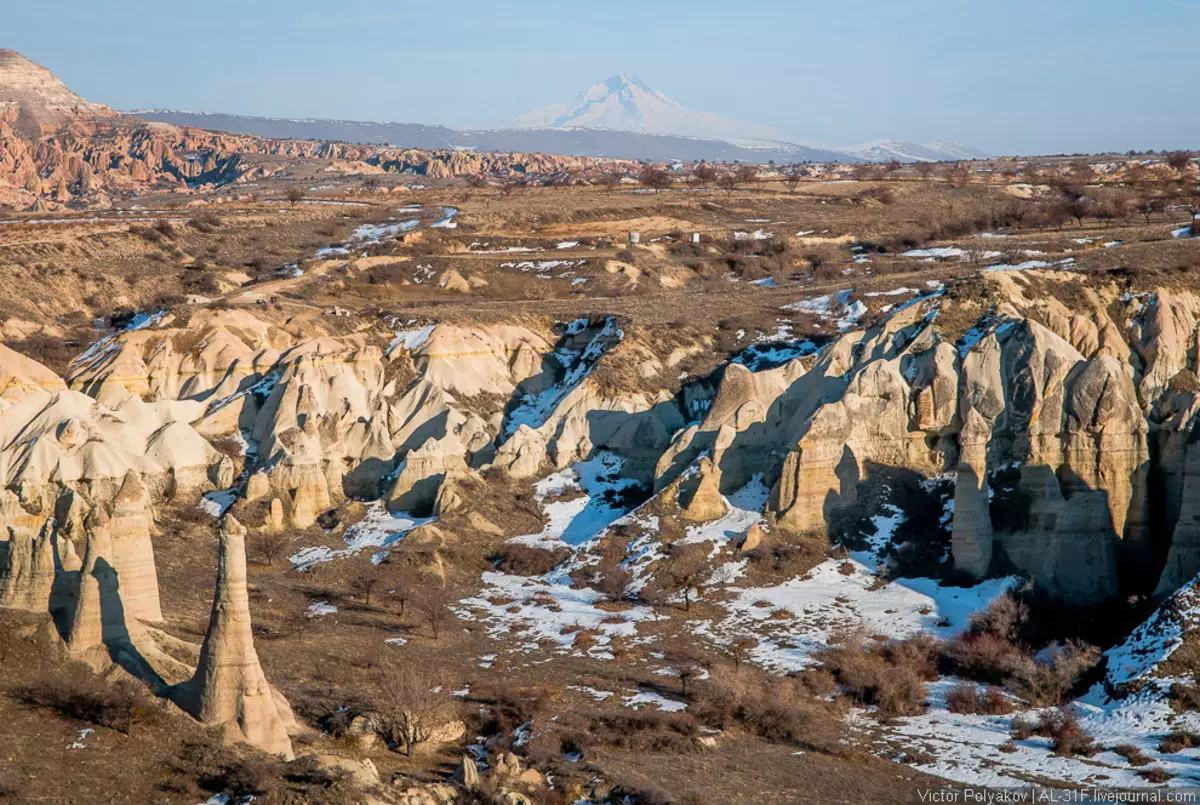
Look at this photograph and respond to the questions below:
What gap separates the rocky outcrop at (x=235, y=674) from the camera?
990 inches

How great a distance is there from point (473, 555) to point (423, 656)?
9.11 metres

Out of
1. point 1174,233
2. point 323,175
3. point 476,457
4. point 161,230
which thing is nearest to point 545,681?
point 476,457

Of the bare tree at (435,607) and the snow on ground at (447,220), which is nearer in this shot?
the bare tree at (435,607)

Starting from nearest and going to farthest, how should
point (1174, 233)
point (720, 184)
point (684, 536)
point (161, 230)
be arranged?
point (684, 536) < point (1174, 233) < point (161, 230) < point (720, 184)

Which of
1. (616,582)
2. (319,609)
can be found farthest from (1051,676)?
(319,609)

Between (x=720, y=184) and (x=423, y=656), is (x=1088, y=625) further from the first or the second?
(x=720, y=184)

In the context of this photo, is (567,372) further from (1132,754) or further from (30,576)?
(1132,754)

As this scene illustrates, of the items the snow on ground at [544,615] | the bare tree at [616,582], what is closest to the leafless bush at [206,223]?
the snow on ground at [544,615]

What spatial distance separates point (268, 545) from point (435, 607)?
8.94 m

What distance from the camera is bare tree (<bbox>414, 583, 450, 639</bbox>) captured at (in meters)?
36.4

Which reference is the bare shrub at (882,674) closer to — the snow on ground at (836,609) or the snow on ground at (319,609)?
the snow on ground at (836,609)

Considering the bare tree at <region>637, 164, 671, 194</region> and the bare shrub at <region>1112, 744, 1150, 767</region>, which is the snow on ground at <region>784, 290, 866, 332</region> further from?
the bare tree at <region>637, 164, 671, 194</region>

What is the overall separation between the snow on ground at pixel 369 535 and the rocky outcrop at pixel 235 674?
16.7m

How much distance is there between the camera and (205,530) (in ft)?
149
